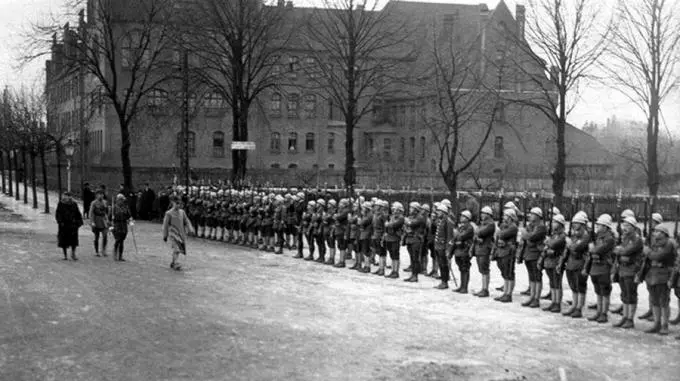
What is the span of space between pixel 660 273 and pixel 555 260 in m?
2.38

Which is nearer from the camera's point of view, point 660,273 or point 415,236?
point 660,273

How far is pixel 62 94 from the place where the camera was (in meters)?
84.9

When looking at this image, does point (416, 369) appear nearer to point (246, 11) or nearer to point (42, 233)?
point (42, 233)

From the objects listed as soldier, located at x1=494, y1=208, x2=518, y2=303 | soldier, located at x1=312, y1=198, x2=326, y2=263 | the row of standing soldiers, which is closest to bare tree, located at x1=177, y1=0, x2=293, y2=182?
the row of standing soldiers

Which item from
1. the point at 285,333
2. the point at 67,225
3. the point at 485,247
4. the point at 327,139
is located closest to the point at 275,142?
the point at 327,139

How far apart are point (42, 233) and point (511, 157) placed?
4353 cm

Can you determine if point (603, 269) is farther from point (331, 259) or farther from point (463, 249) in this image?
point (331, 259)

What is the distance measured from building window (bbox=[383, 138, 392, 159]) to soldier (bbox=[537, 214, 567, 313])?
189 feet

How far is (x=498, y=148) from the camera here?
6969 cm

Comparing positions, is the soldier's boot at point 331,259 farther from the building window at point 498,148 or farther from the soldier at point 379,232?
the building window at point 498,148

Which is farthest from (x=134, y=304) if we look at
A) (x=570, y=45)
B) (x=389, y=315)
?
(x=570, y=45)

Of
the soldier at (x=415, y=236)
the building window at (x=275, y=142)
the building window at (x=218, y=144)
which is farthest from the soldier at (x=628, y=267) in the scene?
the building window at (x=275, y=142)

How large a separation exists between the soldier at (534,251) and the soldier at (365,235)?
569cm

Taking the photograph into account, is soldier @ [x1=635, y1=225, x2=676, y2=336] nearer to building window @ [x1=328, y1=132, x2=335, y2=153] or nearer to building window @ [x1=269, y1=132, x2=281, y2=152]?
building window @ [x1=269, y1=132, x2=281, y2=152]
